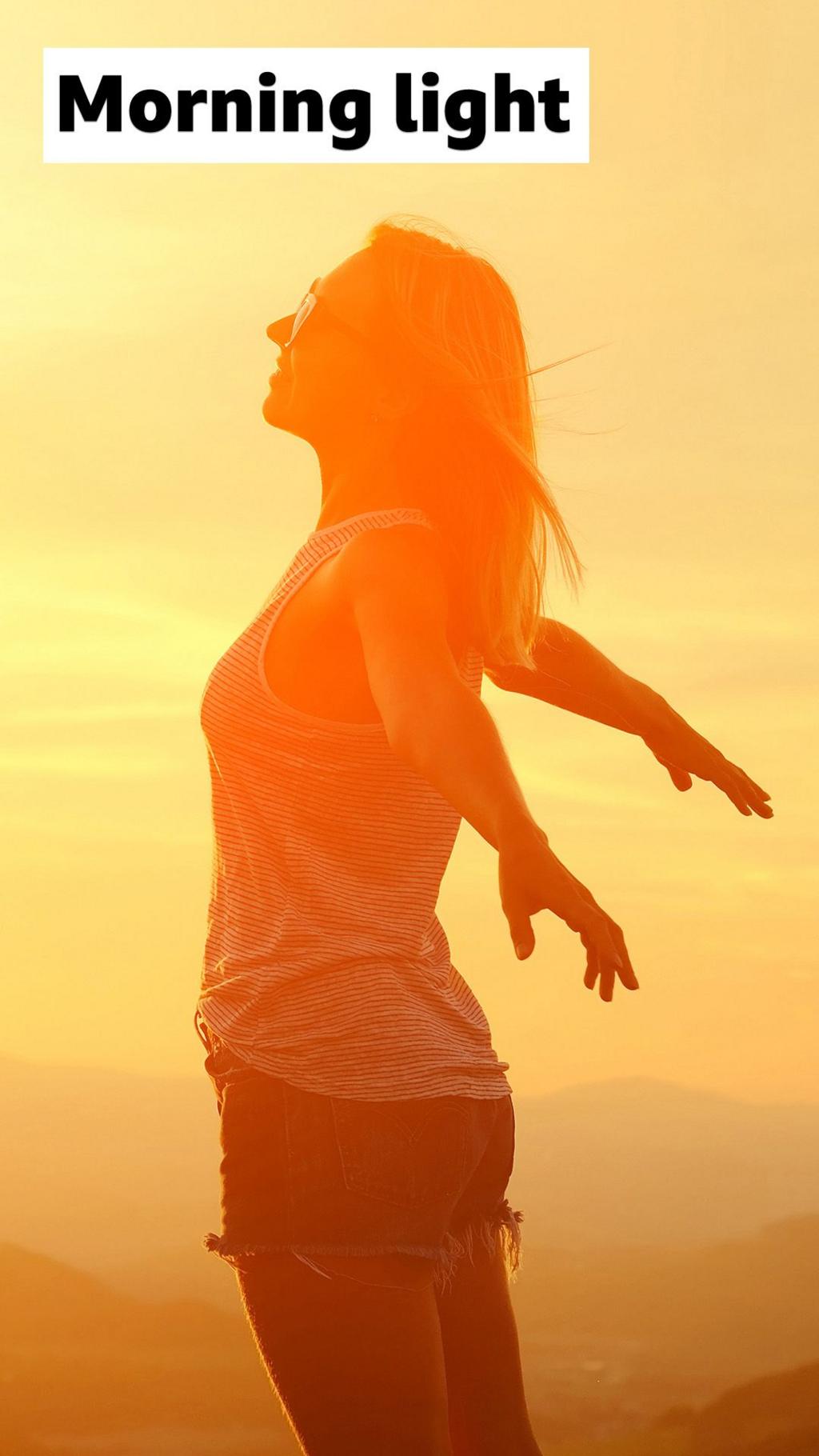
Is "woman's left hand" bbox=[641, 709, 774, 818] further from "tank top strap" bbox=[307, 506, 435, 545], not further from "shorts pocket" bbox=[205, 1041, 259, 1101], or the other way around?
"shorts pocket" bbox=[205, 1041, 259, 1101]

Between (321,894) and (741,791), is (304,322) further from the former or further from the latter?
(741,791)

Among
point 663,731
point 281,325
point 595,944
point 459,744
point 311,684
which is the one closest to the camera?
point 595,944

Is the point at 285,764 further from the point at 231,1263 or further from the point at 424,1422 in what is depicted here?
the point at 424,1422

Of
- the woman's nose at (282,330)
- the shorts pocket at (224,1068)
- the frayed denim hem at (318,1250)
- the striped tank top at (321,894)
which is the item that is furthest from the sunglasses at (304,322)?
the frayed denim hem at (318,1250)

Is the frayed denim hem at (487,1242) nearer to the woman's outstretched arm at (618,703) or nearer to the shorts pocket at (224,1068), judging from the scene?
the shorts pocket at (224,1068)

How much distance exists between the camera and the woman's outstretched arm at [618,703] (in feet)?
9.61

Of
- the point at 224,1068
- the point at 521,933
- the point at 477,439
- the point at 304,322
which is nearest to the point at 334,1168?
the point at 224,1068

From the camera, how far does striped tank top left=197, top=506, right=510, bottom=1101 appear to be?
2.29 m

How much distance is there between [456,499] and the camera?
7.80 feet

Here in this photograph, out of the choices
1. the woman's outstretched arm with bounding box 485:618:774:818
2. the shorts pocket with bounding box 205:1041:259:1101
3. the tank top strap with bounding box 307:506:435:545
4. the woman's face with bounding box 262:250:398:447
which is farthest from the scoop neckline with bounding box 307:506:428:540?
the shorts pocket with bounding box 205:1041:259:1101

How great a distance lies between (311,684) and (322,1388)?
37.4 inches

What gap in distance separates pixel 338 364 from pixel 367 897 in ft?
2.55

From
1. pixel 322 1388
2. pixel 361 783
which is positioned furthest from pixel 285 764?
pixel 322 1388

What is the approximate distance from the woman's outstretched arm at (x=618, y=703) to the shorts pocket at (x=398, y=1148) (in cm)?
89
